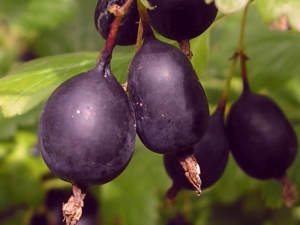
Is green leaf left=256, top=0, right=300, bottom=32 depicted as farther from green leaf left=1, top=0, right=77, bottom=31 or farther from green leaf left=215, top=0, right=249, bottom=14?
green leaf left=1, top=0, right=77, bottom=31

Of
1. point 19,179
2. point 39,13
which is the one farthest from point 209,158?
point 39,13

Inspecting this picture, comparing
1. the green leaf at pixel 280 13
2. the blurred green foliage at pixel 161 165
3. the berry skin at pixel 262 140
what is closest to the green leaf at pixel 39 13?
the blurred green foliage at pixel 161 165

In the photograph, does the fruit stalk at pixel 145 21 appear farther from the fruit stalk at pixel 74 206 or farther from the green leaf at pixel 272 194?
the green leaf at pixel 272 194

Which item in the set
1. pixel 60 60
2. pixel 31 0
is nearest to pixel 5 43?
pixel 31 0

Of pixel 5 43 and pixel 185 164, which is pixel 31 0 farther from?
pixel 185 164

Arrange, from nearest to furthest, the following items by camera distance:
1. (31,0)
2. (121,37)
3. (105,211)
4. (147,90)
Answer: (147,90)
(121,37)
(105,211)
(31,0)

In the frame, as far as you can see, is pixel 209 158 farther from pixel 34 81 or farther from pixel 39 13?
pixel 39 13
